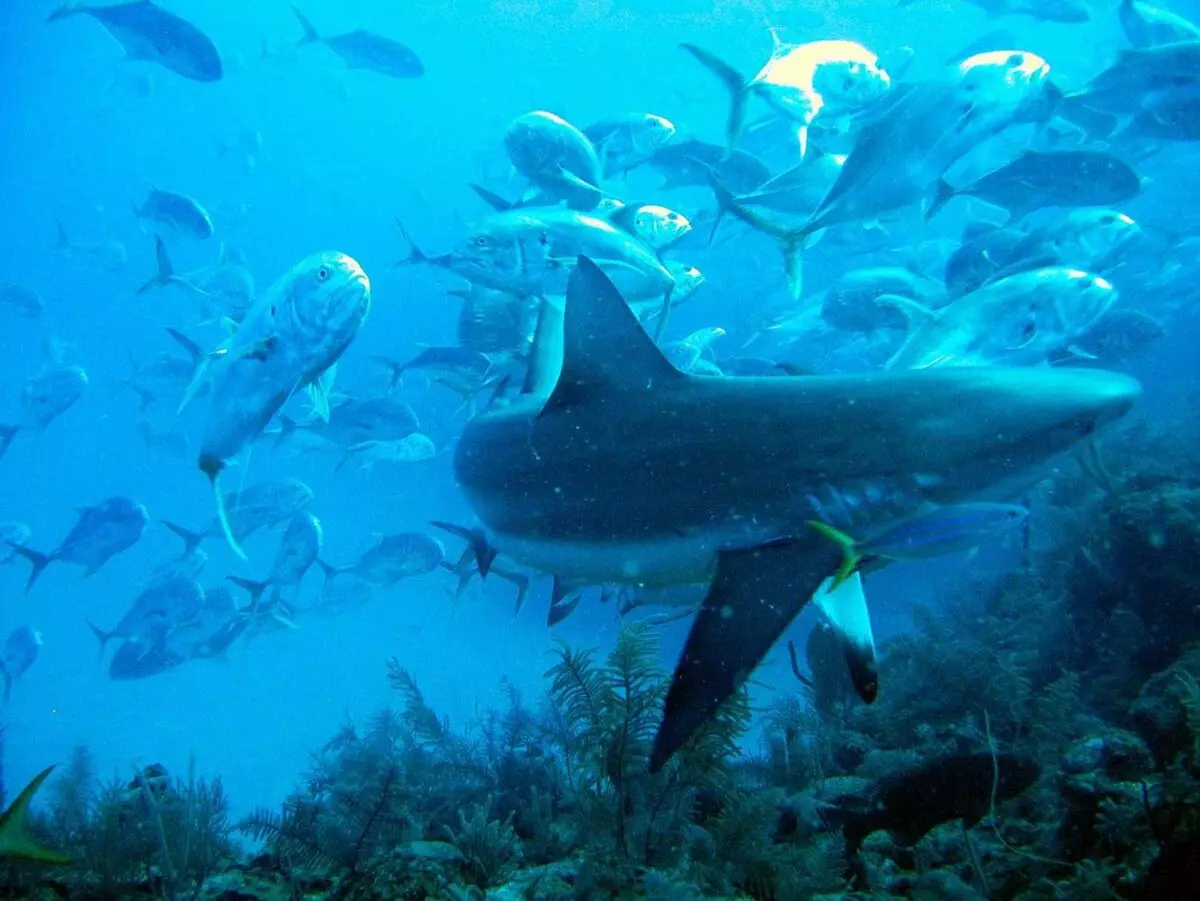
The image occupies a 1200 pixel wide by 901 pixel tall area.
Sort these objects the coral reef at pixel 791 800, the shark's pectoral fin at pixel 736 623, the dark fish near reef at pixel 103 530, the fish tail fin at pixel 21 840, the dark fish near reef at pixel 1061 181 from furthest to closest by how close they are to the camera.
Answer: the dark fish near reef at pixel 103 530, the dark fish near reef at pixel 1061 181, the coral reef at pixel 791 800, the fish tail fin at pixel 21 840, the shark's pectoral fin at pixel 736 623

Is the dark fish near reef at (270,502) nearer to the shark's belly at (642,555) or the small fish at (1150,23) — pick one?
the shark's belly at (642,555)

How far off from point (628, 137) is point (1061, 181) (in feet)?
17.3

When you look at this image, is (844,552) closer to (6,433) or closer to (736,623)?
(736,623)

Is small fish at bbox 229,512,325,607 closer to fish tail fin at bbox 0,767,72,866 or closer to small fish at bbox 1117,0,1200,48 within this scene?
fish tail fin at bbox 0,767,72,866

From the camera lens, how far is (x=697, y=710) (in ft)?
6.60

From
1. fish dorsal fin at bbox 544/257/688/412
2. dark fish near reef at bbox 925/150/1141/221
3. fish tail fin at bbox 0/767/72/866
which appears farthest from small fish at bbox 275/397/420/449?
fish tail fin at bbox 0/767/72/866

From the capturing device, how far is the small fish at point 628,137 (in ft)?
29.3

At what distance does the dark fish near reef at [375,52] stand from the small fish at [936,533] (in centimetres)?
1525

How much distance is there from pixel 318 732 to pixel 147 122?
229ft

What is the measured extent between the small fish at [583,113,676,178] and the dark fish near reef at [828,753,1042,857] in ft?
26.2

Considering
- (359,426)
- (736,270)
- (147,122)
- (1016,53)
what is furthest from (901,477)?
(147,122)

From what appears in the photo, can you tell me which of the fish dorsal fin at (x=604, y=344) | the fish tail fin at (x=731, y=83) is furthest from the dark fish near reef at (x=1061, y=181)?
the fish dorsal fin at (x=604, y=344)

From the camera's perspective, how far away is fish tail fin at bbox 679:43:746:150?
5.71 meters

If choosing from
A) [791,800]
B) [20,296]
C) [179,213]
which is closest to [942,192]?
[791,800]
